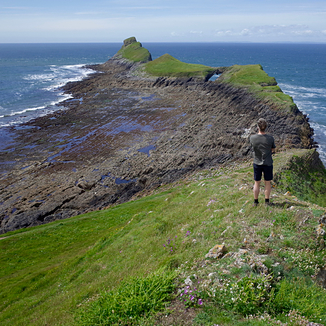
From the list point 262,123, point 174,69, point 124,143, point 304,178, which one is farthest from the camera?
point 174,69

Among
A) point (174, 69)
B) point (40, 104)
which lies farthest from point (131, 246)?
point (174, 69)

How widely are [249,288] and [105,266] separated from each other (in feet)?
29.5

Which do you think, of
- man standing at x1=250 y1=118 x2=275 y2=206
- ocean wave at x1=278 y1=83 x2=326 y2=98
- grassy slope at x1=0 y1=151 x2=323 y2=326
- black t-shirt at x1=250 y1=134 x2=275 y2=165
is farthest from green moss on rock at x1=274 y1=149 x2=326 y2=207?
ocean wave at x1=278 y1=83 x2=326 y2=98

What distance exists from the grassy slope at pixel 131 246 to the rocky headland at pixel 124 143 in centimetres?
1066

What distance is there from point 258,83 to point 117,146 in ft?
176

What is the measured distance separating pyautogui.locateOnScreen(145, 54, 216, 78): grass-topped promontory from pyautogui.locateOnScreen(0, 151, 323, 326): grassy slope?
91387 mm

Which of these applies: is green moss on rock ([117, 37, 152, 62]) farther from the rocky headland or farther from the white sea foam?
the rocky headland

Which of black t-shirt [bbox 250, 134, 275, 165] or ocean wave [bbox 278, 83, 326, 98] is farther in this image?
ocean wave [bbox 278, 83, 326, 98]

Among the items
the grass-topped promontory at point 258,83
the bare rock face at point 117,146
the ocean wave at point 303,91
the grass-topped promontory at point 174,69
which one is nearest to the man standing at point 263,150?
the bare rock face at point 117,146

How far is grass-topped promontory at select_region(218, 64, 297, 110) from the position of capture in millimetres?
59069

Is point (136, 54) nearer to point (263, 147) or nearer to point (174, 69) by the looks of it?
point (174, 69)

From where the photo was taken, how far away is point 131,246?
48.0 ft

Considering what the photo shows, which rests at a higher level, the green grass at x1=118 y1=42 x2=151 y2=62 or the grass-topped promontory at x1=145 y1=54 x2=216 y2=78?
the green grass at x1=118 y1=42 x2=151 y2=62

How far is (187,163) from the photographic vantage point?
3978 cm
